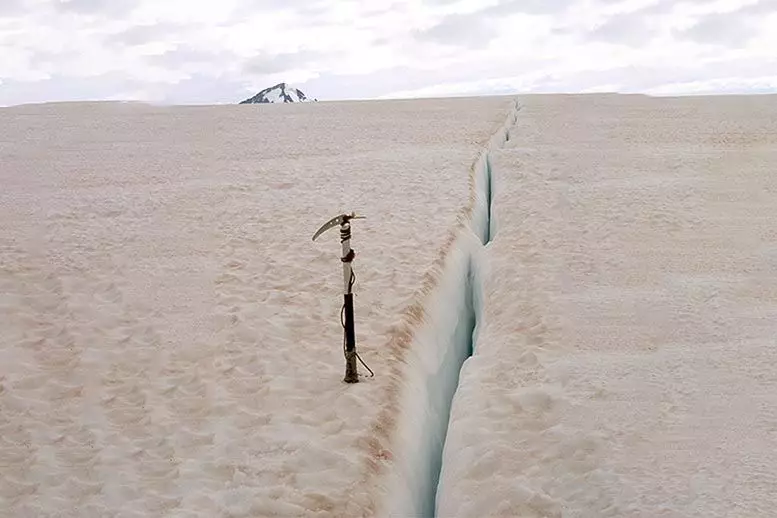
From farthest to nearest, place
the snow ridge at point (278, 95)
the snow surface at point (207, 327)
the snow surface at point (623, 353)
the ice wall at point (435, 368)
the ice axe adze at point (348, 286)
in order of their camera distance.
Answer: the snow ridge at point (278, 95)
the ice axe adze at point (348, 286)
the ice wall at point (435, 368)
the snow surface at point (207, 327)
the snow surface at point (623, 353)

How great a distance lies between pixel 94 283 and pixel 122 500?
13.9ft

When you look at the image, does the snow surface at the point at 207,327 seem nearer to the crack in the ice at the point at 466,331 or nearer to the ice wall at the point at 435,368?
the ice wall at the point at 435,368

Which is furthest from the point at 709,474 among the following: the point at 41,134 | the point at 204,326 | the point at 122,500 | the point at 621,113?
the point at 41,134

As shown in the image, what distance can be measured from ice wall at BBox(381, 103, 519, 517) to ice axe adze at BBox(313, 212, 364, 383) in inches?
20.3

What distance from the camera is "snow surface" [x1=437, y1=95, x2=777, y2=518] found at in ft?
16.3

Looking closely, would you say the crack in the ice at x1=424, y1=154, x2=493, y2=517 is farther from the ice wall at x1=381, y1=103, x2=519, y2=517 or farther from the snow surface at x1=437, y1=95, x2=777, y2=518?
the snow surface at x1=437, y1=95, x2=777, y2=518

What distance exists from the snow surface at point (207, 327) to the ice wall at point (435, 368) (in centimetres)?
13

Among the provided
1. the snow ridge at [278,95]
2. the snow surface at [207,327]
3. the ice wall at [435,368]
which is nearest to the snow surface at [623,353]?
the ice wall at [435,368]

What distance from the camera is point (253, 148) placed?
18.3 meters

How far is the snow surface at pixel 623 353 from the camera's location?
4.96 meters

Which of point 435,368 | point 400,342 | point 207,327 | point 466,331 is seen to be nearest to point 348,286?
point 400,342

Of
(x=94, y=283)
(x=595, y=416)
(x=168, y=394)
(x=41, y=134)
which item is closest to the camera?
(x=595, y=416)

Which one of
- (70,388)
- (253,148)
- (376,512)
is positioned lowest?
(376,512)

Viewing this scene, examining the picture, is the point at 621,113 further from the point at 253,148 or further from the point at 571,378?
the point at 571,378
